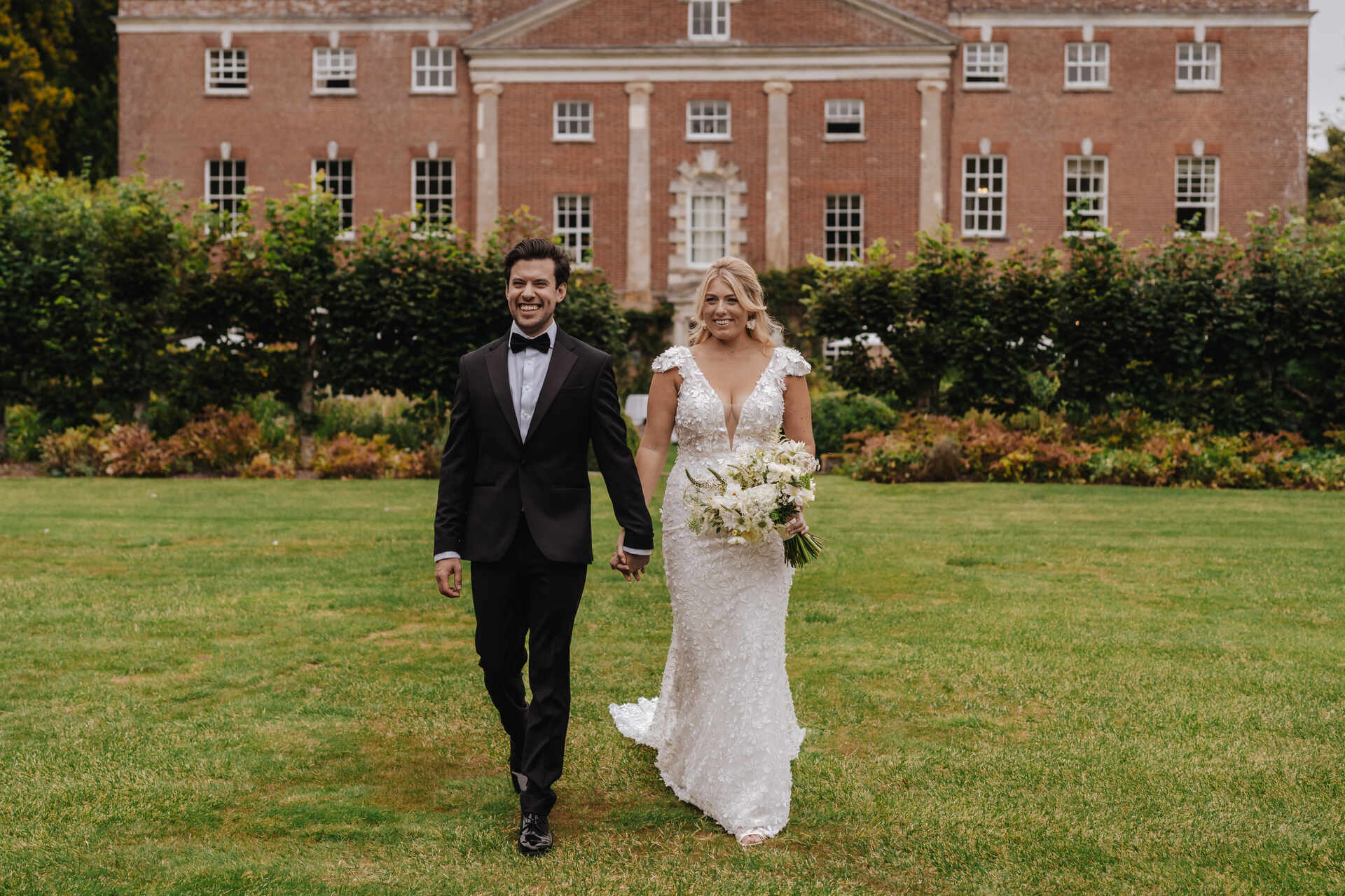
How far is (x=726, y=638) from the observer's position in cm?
525

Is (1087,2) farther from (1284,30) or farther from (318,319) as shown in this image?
(318,319)

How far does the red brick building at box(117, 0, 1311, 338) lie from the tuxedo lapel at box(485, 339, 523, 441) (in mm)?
29343

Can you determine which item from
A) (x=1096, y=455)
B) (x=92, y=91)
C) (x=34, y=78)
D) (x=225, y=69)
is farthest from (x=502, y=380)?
(x=92, y=91)

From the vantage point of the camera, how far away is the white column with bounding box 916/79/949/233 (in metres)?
34.0

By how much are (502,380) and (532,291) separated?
1.20 ft

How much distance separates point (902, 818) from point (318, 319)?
1685cm

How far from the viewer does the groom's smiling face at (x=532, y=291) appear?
4816 mm

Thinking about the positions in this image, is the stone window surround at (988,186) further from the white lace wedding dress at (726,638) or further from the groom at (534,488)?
the groom at (534,488)

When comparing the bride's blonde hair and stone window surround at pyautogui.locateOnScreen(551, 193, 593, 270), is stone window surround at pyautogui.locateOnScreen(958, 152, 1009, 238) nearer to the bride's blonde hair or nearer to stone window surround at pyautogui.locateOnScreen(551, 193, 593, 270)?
stone window surround at pyautogui.locateOnScreen(551, 193, 593, 270)

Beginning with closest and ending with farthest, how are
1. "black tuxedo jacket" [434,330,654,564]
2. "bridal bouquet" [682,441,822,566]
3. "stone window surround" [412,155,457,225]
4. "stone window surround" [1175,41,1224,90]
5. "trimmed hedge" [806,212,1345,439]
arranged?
"black tuxedo jacket" [434,330,654,564]
"bridal bouquet" [682,441,822,566]
"trimmed hedge" [806,212,1345,439]
"stone window surround" [1175,41,1224,90]
"stone window surround" [412,155,457,225]

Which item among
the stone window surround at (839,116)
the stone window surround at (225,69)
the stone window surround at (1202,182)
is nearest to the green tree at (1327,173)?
the stone window surround at (1202,182)

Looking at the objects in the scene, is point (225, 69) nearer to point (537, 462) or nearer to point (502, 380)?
point (502, 380)

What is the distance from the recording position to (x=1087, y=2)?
113ft

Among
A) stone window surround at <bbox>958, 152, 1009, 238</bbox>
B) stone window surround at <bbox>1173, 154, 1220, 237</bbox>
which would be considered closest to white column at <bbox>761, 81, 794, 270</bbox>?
stone window surround at <bbox>958, 152, 1009, 238</bbox>
